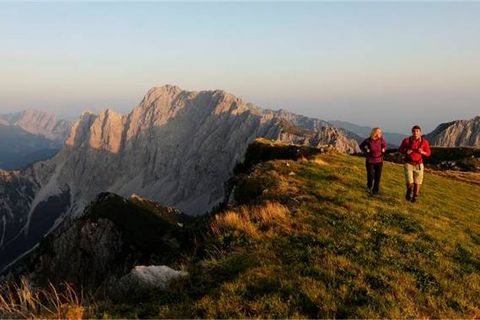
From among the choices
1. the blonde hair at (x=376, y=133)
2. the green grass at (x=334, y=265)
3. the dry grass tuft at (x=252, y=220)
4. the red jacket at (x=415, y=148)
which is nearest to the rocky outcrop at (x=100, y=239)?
the blonde hair at (x=376, y=133)

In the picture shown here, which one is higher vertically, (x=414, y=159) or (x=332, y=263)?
(x=414, y=159)

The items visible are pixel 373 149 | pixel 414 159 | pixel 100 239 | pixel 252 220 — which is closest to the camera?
pixel 252 220

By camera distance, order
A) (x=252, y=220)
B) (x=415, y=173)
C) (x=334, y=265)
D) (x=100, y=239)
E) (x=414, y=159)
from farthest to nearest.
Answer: (x=100, y=239) < (x=415, y=173) < (x=414, y=159) < (x=252, y=220) < (x=334, y=265)

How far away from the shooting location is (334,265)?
13875 millimetres

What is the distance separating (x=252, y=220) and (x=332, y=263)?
5.20m

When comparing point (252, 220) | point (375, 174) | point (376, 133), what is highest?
point (376, 133)

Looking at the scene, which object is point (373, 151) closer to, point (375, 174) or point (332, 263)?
point (375, 174)

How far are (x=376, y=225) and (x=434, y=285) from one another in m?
5.27

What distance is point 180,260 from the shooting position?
16359 millimetres

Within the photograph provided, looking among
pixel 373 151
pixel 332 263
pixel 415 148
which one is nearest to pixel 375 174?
pixel 373 151

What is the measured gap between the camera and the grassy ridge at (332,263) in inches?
453

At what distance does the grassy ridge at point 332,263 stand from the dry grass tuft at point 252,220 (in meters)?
0.05

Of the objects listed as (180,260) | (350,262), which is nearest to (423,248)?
(350,262)

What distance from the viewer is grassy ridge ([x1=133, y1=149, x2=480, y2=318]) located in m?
11.5
